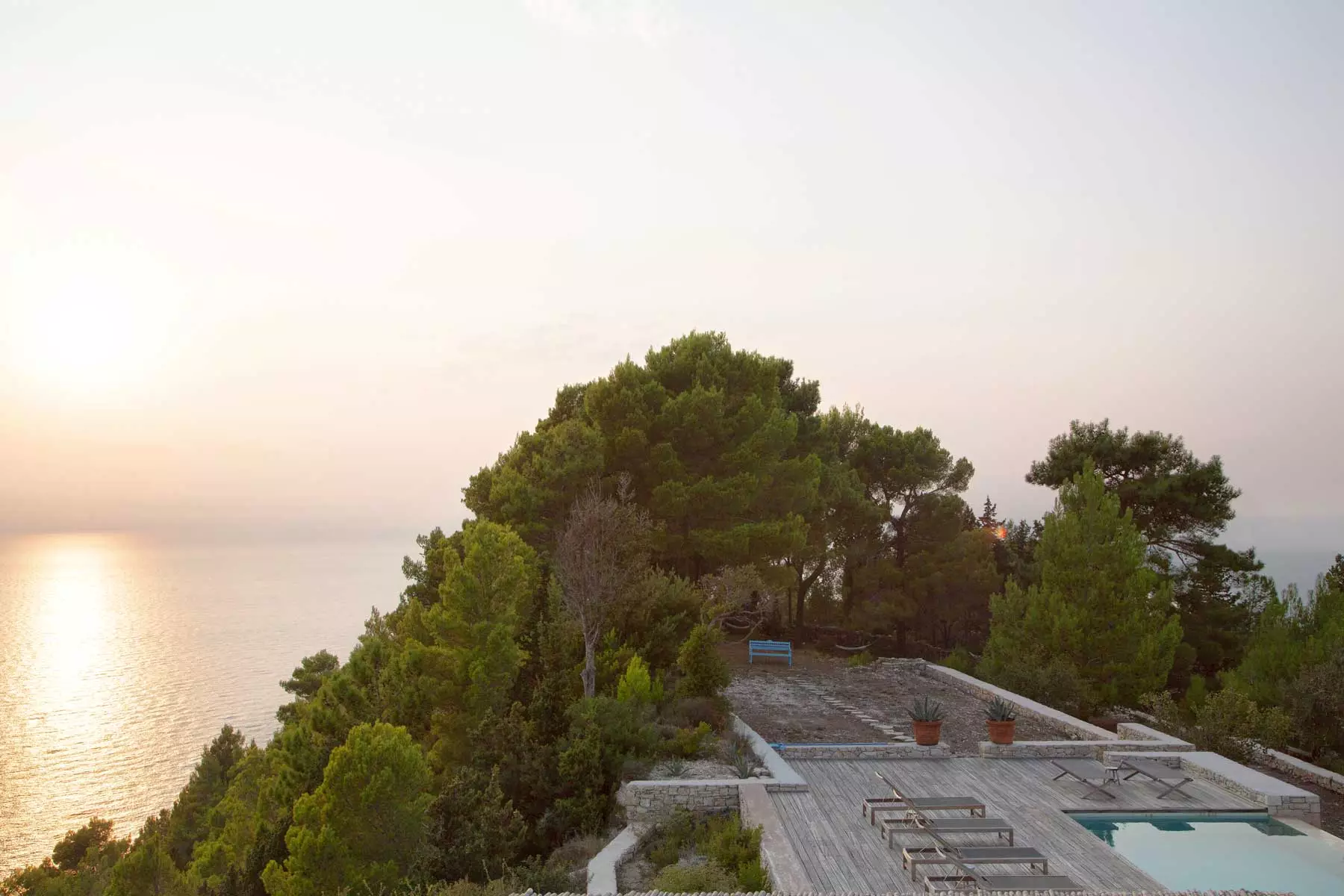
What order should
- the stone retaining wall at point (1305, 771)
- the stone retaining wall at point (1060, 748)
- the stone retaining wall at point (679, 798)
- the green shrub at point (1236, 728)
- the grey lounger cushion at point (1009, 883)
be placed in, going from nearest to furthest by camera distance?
the grey lounger cushion at point (1009, 883)
the stone retaining wall at point (679, 798)
the stone retaining wall at point (1305, 771)
the stone retaining wall at point (1060, 748)
the green shrub at point (1236, 728)

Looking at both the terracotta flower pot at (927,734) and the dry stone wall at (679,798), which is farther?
the terracotta flower pot at (927,734)

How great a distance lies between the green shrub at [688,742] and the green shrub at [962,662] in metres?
13.0

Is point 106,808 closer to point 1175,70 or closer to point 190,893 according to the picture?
point 190,893

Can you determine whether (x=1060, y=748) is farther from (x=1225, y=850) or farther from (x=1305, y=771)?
(x=1225, y=850)

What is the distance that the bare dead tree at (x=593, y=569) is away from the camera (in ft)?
52.5

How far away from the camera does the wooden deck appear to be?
776 centimetres

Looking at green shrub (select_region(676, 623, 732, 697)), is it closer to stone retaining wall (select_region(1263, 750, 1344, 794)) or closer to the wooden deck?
the wooden deck

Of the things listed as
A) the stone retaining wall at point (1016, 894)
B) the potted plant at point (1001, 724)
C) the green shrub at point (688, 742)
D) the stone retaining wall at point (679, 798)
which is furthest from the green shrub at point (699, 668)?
the stone retaining wall at point (1016, 894)

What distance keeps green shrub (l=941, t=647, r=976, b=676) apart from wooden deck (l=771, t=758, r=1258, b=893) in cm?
1222

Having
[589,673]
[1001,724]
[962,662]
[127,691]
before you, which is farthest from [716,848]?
[127,691]

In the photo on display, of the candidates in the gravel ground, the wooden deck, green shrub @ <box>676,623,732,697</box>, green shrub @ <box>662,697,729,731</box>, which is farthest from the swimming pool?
green shrub @ <box>676,623,732,697</box>

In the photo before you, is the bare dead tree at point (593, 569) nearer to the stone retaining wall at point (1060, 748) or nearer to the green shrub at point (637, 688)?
the green shrub at point (637, 688)

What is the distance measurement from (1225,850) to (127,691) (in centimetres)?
7016

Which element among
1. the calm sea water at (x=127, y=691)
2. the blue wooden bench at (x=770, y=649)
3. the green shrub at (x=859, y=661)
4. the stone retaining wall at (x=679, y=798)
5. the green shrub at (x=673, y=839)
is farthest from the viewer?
the calm sea water at (x=127, y=691)
